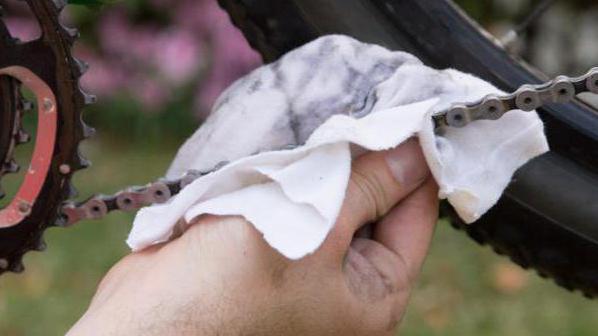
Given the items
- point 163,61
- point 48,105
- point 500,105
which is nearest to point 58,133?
point 48,105

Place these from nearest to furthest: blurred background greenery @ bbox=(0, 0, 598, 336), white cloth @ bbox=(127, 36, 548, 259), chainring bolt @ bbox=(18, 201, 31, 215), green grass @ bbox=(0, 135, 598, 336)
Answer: white cloth @ bbox=(127, 36, 548, 259)
chainring bolt @ bbox=(18, 201, 31, 215)
green grass @ bbox=(0, 135, 598, 336)
blurred background greenery @ bbox=(0, 0, 598, 336)

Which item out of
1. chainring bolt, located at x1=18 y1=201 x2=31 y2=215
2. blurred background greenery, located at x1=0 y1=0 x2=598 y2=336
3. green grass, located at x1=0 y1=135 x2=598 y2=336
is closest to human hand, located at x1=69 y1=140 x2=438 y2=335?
chainring bolt, located at x1=18 y1=201 x2=31 y2=215

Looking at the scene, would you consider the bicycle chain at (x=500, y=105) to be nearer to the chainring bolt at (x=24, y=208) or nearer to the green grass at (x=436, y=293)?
the chainring bolt at (x=24, y=208)

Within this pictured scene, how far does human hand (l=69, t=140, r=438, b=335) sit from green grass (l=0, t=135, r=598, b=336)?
1172 mm

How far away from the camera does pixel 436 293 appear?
2.38 meters

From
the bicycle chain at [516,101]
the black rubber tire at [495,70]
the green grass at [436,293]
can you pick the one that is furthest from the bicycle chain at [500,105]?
the green grass at [436,293]

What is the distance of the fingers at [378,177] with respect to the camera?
3.09ft

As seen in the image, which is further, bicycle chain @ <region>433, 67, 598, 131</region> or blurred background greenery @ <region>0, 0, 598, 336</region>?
blurred background greenery @ <region>0, 0, 598, 336</region>

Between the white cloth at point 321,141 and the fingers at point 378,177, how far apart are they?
0.6 inches

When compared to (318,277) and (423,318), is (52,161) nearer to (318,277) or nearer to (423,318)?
(318,277)

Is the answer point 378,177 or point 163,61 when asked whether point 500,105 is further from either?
point 163,61

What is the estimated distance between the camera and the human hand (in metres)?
0.92

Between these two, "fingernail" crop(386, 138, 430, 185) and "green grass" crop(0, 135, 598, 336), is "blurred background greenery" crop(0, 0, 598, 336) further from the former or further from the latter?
"fingernail" crop(386, 138, 430, 185)

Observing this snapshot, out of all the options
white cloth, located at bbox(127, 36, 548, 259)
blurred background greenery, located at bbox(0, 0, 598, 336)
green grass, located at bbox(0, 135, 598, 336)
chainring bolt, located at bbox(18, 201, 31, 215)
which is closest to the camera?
white cloth, located at bbox(127, 36, 548, 259)
